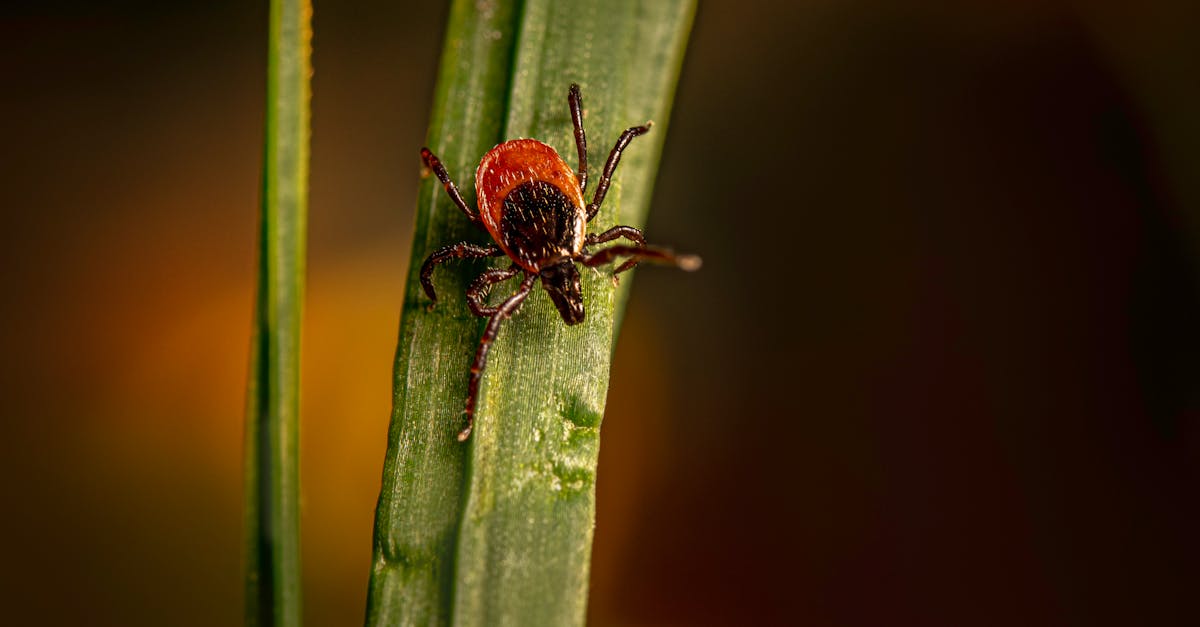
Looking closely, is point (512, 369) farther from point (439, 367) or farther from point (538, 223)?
point (538, 223)

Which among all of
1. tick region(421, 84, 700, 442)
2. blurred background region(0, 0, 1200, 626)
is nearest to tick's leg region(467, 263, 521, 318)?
tick region(421, 84, 700, 442)

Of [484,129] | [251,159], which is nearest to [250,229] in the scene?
[251,159]

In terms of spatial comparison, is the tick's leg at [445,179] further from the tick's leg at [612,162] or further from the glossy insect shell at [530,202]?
the tick's leg at [612,162]

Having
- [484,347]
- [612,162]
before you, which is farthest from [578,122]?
[484,347]

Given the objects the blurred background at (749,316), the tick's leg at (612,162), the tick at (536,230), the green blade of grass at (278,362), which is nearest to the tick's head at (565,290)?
the tick at (536,230)

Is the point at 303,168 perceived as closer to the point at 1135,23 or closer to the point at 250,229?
the point at 250,229
